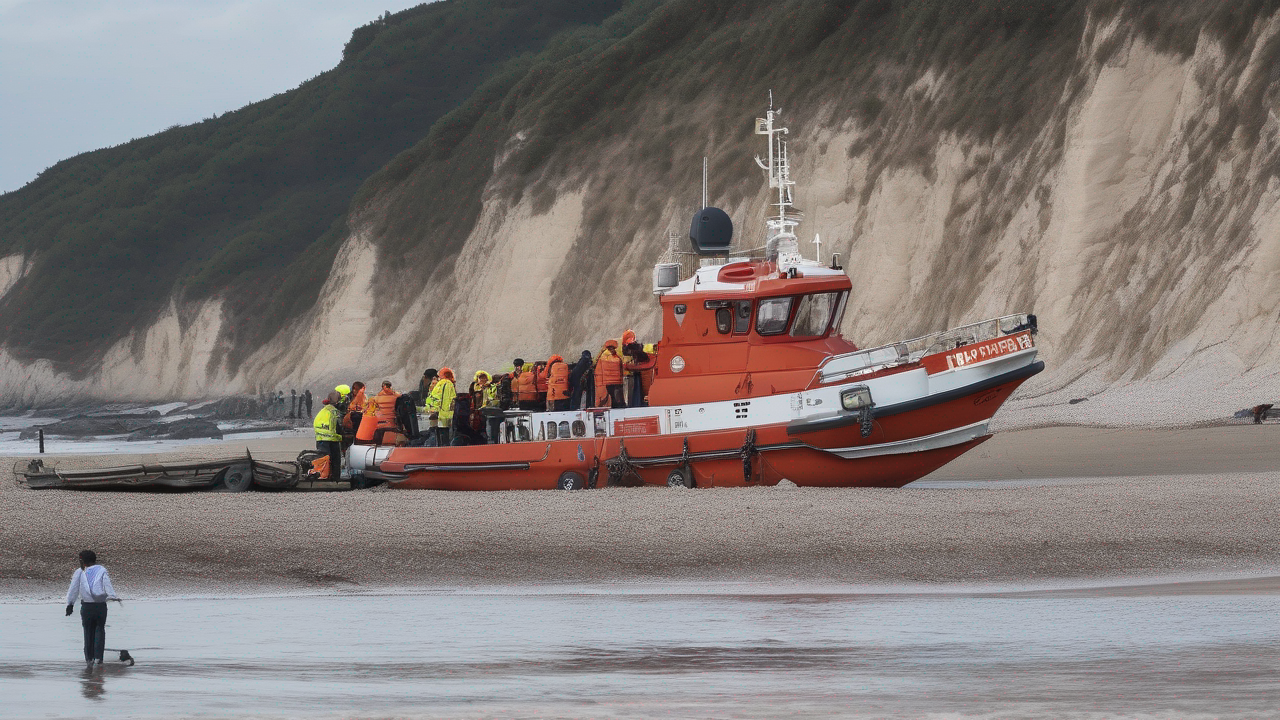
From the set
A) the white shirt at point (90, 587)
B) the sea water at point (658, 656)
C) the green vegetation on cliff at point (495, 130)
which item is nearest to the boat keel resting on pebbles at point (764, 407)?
the sea water at point (658, 656)

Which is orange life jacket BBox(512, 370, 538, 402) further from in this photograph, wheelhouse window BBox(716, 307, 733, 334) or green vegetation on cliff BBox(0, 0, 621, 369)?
green vegetation on cliff BBox(0, 0, 621, 369)

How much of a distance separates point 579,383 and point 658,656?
12980mm

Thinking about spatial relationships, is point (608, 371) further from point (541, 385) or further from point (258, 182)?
point (258, 182)

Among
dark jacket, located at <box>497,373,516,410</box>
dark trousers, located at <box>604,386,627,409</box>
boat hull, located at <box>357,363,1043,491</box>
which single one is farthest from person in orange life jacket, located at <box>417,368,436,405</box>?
dark trousers, located at <box>604,386,627,409</box>

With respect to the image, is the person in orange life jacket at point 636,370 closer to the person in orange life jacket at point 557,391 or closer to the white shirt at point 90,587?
the person in orange life jacket at point 557,391

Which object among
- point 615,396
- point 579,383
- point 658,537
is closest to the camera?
point 658,537

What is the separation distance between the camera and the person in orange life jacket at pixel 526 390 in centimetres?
2412

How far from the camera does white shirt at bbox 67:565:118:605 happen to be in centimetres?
1053

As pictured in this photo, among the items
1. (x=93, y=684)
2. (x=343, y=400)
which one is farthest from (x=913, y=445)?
(x=93, y=684)

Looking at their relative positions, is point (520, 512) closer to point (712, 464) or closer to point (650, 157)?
point (712, 464)

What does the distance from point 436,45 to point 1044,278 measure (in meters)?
75.1

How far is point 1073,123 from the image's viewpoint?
41.2 metres

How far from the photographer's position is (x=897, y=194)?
151 feet

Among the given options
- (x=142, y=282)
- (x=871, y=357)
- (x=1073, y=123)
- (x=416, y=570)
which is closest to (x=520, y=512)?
(x=416, y=570)
